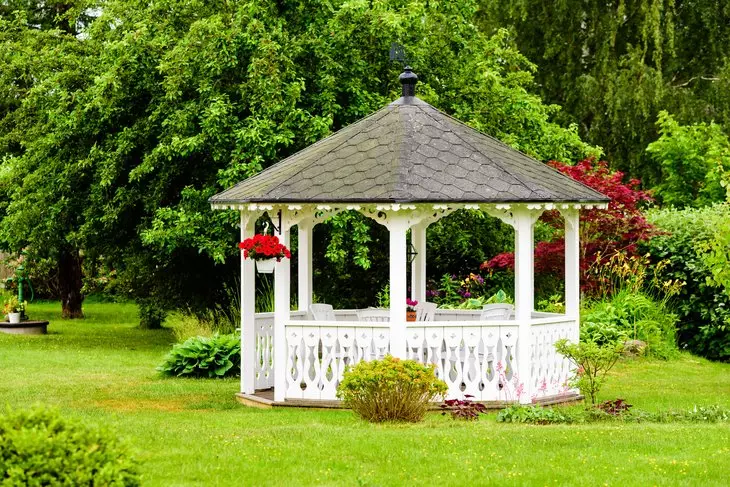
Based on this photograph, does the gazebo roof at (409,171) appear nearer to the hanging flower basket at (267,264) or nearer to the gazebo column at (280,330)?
the gazebo column at (280,330)

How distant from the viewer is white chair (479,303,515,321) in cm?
1533

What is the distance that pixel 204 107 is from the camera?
2058 centimetres

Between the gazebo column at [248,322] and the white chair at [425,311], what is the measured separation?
2.24 m

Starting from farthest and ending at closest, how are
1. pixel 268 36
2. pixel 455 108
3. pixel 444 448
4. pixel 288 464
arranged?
1. pixel 455 108
2. pixel 268 36
3. pixel 444 448
4. pixel 288 464

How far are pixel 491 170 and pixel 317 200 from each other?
2.04 meters

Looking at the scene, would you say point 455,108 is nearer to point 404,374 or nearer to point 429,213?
point 429,213

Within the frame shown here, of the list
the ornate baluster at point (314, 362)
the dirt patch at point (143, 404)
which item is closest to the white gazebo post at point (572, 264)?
the ornate baluster at point (314, 362)

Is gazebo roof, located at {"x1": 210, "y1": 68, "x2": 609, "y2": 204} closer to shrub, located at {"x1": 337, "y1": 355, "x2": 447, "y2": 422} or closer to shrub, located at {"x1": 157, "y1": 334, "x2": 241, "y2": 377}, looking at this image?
shrub, located at {"x1": 337, "y1": 355, "x2": 447, "y2": 422}

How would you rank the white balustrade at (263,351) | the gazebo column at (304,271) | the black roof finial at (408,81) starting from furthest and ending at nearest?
the gazebo column at (304,271) → the white balustrade at (263,351) → the black roof finial at (408,81)

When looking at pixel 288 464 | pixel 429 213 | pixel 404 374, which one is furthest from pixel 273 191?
pixel 288 464

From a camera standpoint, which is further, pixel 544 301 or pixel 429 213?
pixel 544 301

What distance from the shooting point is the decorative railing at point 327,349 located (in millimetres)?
13750

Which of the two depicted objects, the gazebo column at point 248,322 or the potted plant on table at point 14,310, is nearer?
the gazebo column at point 248,322

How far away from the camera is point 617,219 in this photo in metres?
20.8
